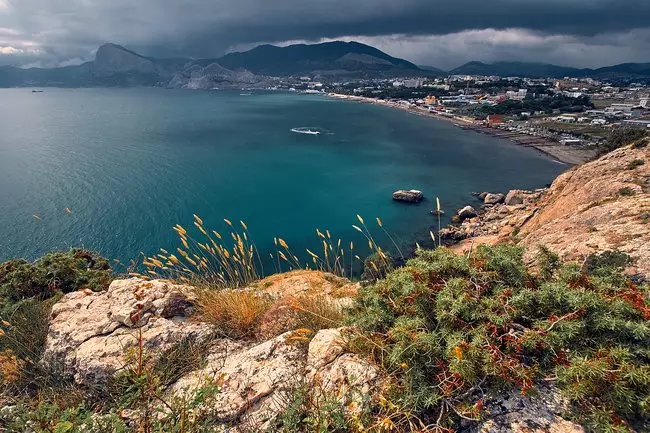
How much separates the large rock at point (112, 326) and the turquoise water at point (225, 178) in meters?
26.8

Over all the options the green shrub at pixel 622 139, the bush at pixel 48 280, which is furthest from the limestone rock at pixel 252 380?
the green shrub at pixel 622 139

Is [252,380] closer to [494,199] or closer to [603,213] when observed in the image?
[603,213]

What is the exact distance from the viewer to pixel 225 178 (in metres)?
51.6

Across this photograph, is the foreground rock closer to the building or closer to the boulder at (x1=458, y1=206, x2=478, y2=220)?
the boulder at (x1=458, y1=206, x2=478, y2=220)

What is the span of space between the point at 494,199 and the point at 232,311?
45.0 meters

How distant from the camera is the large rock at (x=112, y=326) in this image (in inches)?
A: 157

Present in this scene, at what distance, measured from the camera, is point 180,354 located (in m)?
3.91

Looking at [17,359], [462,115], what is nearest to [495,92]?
[462,115]

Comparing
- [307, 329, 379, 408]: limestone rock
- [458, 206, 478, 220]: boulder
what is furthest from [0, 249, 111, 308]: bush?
[458, 206, 478, 220]: boulder

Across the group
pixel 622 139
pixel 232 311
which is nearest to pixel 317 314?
pixel 232 311

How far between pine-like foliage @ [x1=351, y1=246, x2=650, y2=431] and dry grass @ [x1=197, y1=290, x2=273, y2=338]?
1796mm

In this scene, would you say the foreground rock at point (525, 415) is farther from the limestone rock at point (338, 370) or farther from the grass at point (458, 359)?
the limestone rock at point (338, 370)

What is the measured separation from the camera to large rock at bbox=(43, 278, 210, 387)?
400 cm

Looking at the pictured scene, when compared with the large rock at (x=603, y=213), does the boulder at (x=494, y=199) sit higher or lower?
lower
